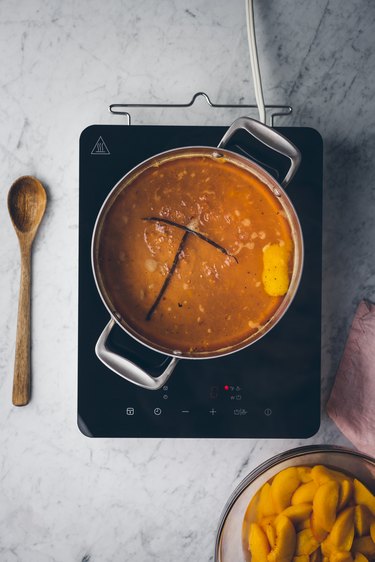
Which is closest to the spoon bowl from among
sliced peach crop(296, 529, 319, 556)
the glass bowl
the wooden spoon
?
the wooden spoon

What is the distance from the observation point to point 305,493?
2.46 feet

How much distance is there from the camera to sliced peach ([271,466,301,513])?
2.46 feet

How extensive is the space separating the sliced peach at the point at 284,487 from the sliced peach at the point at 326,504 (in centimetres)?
4

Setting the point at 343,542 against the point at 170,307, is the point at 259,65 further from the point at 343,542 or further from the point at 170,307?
the point at 343,542

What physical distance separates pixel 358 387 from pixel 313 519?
211 millimetres

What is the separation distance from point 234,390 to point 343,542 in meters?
0.25

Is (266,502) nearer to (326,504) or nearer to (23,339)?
(326,504)

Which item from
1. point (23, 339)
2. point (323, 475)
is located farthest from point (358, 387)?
point (23, 339)

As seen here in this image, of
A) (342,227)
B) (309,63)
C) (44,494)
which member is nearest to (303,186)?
(342,227)

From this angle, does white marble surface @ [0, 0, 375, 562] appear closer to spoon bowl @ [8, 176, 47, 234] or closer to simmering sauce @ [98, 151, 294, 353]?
spoon bowl @ [8, 176, 47, 234]

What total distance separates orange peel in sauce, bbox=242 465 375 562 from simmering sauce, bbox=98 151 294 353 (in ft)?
0.73

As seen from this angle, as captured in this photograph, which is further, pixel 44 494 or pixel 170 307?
pixel 44 494

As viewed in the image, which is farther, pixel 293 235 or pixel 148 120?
pixel 148 120

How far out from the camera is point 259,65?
0.86 m
